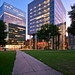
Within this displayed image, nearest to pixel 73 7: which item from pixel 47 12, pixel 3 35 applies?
pixel 3 35

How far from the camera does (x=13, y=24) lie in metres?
127

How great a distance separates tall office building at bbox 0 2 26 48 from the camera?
117 metres

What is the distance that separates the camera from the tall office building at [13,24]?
117m

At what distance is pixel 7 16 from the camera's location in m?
120

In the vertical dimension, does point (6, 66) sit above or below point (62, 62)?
above

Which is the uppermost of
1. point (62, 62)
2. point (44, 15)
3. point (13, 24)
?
point (13, 24)

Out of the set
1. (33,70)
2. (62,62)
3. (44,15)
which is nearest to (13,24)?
(44,15)

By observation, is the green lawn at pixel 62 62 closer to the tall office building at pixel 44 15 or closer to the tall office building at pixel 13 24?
the tall office building at pixel 44 15

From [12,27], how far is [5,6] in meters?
32.9

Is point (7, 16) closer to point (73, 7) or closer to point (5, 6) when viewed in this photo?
point (5, 6)

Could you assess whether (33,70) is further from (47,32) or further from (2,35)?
(47,32)

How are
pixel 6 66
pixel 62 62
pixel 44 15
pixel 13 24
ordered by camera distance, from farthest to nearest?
pixel 13 24 < pixel 44 15 < pixel 62 62 < pixel 6 66

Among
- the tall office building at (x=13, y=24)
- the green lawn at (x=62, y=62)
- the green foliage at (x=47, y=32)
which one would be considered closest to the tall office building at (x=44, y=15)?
the green foliage at (x=47, y=32)

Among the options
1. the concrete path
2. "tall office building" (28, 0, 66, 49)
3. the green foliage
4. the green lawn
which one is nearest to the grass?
the concrete path
